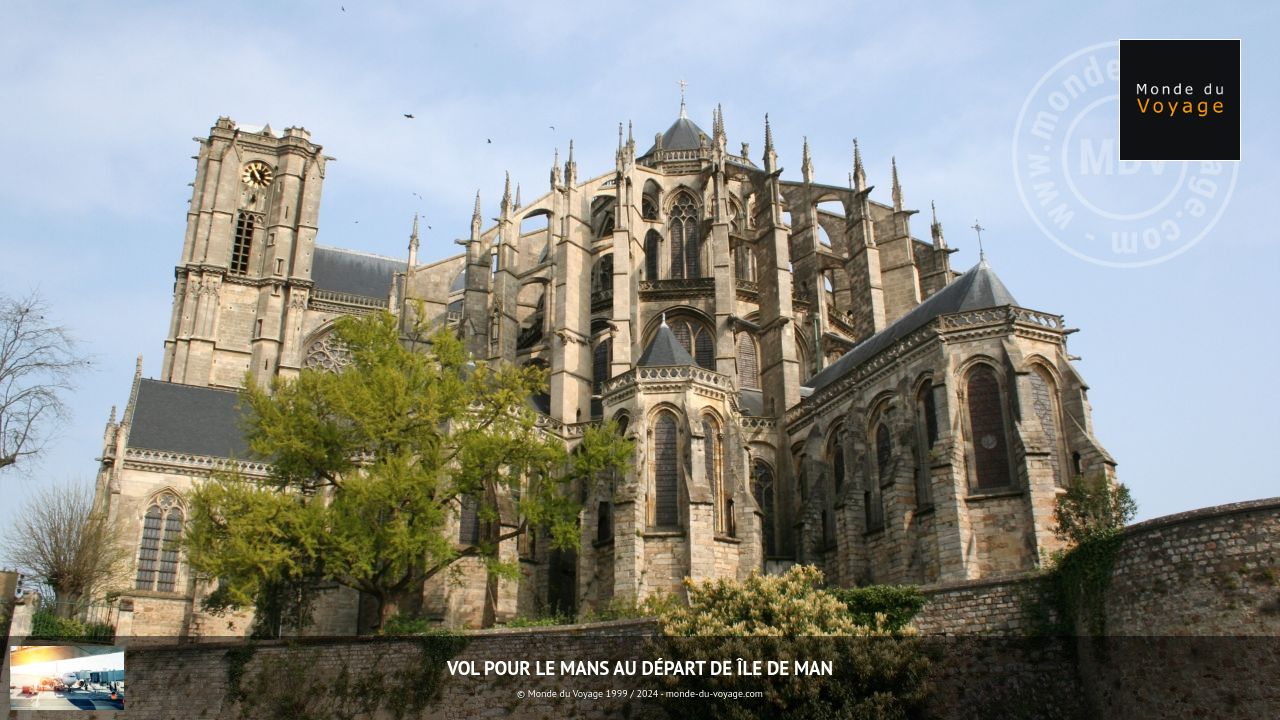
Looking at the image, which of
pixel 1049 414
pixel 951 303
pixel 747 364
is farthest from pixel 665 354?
pixel 1049 414

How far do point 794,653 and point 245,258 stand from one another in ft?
116

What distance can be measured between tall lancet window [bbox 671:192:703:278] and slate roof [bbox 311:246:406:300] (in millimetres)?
14599

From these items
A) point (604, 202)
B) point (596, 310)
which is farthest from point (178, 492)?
point (604, 202)

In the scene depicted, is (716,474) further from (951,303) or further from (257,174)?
(257,174)

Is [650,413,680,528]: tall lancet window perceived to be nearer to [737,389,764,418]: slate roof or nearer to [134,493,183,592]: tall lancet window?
[737,389,764,418]: slate roof

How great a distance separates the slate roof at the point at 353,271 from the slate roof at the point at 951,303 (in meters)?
25.3

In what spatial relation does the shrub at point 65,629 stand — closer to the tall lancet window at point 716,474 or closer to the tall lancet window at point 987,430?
the tall lancet window at point 716,474

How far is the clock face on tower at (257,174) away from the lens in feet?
155

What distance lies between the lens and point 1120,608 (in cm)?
1652

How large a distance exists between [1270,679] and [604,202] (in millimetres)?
33741

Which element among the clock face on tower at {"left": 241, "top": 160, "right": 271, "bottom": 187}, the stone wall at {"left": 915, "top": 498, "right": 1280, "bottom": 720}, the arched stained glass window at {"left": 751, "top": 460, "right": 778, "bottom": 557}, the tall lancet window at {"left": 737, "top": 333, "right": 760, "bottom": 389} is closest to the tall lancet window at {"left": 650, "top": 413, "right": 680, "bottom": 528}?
the arched stained glass window at {"left": 751, "top": 460, "right": 778, "bottom": 557}

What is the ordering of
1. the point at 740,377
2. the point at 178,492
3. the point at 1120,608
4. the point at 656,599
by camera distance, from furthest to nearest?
the point at 740,377
the point at 178,492
the point at 656,599
the point at 1120,608

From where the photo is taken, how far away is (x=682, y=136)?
5044cm

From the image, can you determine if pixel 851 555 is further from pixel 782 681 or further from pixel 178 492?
pixel 178 492
